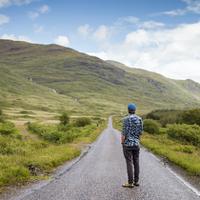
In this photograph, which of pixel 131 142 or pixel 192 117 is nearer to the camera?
pixel 131 142

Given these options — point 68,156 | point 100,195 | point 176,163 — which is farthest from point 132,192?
point 68,156

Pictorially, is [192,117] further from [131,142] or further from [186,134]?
[131,142]

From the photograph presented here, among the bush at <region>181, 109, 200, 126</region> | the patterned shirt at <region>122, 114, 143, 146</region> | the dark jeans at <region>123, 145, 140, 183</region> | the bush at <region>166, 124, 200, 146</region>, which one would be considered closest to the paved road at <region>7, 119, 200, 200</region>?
the dark jeans at <region>123, 145, 140, 183</region>

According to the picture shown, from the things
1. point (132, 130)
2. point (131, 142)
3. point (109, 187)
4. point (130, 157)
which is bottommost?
point (109, 187)

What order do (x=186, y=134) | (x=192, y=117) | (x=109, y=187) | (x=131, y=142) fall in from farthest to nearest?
1. (x=192, y=117)
2. (x=186, y=134)
3. (x=131, y=142)
4. (x=109, y=187)

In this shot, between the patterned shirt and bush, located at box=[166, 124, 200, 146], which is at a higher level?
the patterned shirt

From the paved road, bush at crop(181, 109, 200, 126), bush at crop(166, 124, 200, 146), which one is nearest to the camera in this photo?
the paved road

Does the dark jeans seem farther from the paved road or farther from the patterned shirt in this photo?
the paved road

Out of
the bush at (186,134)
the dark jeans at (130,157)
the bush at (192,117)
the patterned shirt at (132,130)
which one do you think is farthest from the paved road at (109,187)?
the bush at (192,117)

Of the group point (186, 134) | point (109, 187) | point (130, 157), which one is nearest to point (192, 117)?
point (186, 134)

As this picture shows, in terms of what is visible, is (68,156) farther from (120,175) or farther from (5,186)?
(5,186)

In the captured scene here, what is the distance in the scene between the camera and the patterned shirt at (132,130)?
48.9ft

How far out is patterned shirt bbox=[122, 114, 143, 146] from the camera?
14892 mm

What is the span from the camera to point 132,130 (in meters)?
15.0
